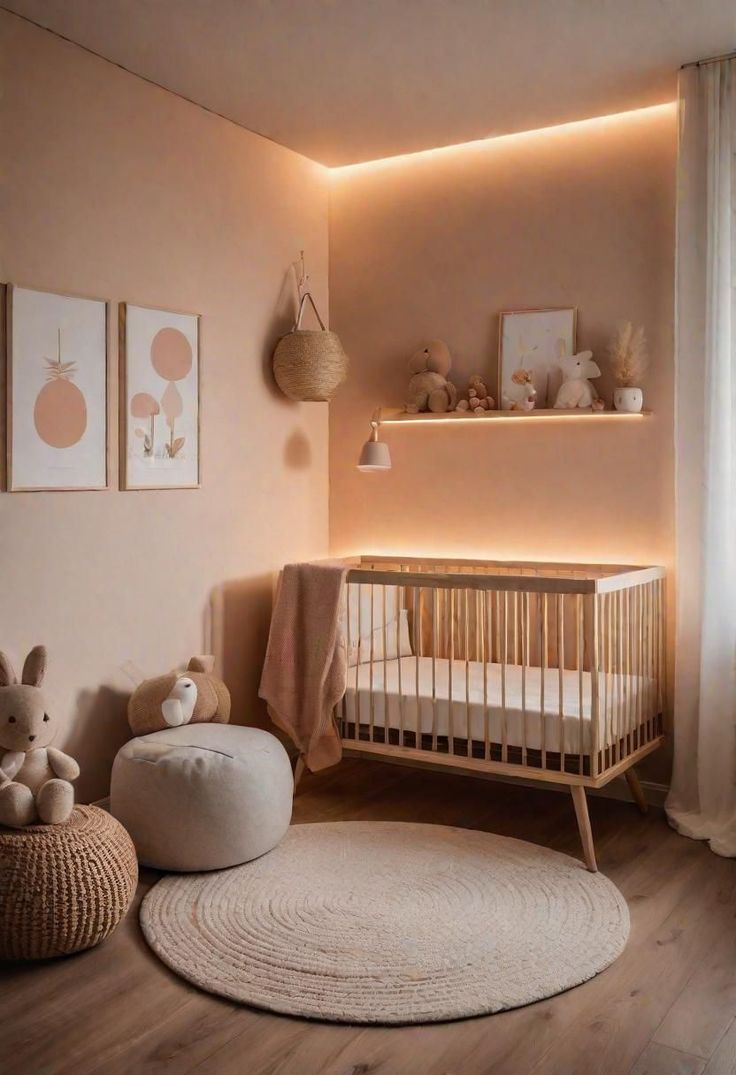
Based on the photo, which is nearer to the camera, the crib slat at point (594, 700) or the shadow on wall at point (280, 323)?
the crib slat at point (594, 700)

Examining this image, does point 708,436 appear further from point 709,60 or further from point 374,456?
point 374,456

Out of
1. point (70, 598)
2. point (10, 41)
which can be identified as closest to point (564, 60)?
point (10, 41)

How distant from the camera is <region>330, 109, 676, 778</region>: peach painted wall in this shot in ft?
11.7

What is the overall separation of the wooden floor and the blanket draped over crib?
42.8 inches

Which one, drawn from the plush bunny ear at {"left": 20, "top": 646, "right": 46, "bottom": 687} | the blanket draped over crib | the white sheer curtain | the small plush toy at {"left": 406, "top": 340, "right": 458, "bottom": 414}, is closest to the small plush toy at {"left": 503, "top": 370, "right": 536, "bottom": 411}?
the small plush toy at {"left": 406, "top": 340, "right": 458, "bottom": 414}

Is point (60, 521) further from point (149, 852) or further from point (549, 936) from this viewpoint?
point (549, 936)

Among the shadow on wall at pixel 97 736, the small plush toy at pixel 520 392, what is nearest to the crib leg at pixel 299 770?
the shadow on wall at pixel 97 736

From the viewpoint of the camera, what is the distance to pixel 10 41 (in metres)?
2.85

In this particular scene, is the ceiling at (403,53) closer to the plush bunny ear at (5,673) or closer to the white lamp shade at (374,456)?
the white lamp shade at (374,456)

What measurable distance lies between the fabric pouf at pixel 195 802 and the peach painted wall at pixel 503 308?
149 cm

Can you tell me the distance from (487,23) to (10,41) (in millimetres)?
1376

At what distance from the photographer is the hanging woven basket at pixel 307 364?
3.85m

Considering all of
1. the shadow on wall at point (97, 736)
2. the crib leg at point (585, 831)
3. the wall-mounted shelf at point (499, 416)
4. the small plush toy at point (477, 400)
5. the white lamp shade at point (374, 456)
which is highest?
the small plush toy at point (477, 400)

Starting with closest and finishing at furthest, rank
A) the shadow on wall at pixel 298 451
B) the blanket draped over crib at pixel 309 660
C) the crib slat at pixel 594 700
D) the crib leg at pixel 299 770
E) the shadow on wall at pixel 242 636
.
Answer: the crib slat at pixel 594 700 → the blanket draped over crib at pixel 309 660 → the crib leg at pixel 299 770 → the shadow on wall at pixel 242 636 → the shadow on wall at pixel 298 451
